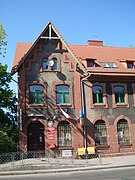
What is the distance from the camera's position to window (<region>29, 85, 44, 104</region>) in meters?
21.5

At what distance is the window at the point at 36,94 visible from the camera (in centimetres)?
2148

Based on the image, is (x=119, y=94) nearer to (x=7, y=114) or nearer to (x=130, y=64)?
(x=130, y=64)

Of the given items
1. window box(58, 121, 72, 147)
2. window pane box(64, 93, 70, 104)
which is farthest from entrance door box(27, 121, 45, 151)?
window pane box(64, 93, 70, 104)

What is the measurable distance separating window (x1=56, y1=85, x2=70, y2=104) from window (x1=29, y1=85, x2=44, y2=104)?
1466 millimetres

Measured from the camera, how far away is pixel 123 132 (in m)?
22.6

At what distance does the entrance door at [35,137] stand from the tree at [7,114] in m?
1.20

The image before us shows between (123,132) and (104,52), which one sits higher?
(104,52)

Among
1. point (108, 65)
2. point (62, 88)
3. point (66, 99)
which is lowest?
point (66, 99)

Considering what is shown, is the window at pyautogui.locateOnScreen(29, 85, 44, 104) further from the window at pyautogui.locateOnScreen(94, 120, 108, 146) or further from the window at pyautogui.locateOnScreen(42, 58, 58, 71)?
the window at pyautogui.locateOnScreen(94, 120, 108, 146)

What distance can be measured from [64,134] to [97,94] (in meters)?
4.97

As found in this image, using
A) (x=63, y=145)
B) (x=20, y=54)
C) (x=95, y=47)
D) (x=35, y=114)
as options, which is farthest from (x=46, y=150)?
(x=95, y=47)

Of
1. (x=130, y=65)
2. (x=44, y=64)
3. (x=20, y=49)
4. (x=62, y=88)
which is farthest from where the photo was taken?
(x=20, y=49)

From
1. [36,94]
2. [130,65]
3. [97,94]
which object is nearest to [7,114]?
[36,94]

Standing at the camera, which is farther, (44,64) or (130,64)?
(130,64)
